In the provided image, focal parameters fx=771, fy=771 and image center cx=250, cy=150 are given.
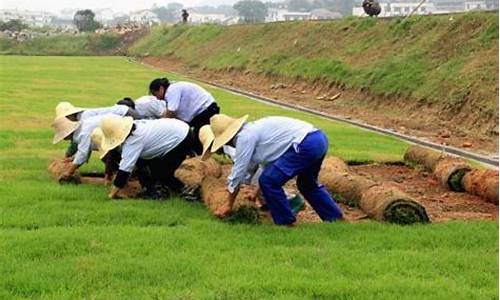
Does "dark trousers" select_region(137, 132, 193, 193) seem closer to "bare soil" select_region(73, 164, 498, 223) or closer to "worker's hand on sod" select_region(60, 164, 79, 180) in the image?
"bare soil" select_region(73, 164, 498, 223)

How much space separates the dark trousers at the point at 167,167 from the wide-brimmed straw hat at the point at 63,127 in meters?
1.22

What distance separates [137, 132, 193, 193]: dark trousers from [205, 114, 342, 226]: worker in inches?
68.7

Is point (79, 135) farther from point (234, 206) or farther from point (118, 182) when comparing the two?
point (234, 206)

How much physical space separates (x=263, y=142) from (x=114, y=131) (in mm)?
2248

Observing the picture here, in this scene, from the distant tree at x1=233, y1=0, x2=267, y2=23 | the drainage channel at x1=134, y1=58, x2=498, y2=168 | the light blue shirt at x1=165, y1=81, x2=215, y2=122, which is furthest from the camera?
the distant tree at x1=233, y1=0, x2=267, y2=23

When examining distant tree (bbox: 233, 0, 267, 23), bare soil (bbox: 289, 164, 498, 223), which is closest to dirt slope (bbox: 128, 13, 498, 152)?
bare soil (bbox: 289, 164, 498, 223)

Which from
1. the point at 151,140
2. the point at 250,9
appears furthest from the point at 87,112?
the point at 250,9

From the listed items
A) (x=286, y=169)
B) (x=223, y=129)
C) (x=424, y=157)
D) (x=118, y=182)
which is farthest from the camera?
(x=424, y=157)

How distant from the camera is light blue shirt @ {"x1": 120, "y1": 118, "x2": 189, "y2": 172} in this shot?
31.8 feet

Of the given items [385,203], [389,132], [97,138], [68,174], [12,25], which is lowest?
[12,25]

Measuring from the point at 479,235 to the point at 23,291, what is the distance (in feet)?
15.9

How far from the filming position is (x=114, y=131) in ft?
32.1

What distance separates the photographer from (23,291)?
6.43 meters

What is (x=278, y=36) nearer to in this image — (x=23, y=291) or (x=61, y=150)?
(x=61, y=150)
